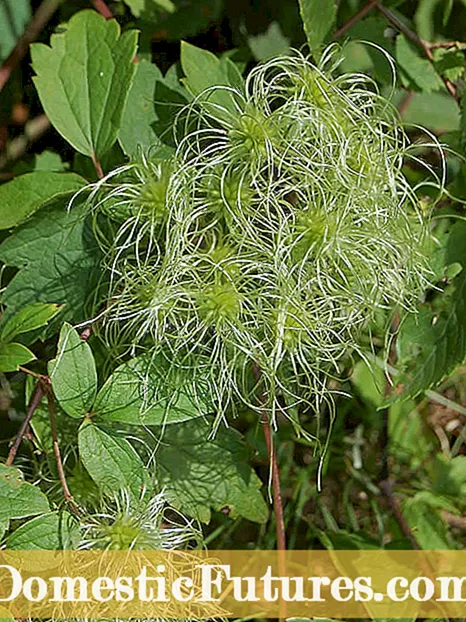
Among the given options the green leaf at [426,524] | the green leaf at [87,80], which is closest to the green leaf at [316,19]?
the green leaf at [87,80]

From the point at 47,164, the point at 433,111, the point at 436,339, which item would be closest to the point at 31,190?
the point at 47,164

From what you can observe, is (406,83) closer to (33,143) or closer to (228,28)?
(228,28)

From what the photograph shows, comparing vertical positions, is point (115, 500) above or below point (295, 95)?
below

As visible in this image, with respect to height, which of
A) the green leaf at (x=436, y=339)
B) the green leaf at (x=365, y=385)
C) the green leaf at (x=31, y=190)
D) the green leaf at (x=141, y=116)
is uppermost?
the green leaf at (x=141, y=116)

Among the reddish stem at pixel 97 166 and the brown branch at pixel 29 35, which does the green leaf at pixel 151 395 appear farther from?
the brown branch at pixel 29 35

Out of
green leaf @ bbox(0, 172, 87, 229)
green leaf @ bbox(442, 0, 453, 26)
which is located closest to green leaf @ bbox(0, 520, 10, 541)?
green leaf @ bbox(0, 172, 87, 229)

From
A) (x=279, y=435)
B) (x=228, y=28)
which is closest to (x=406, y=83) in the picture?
(x=228, y=28)
